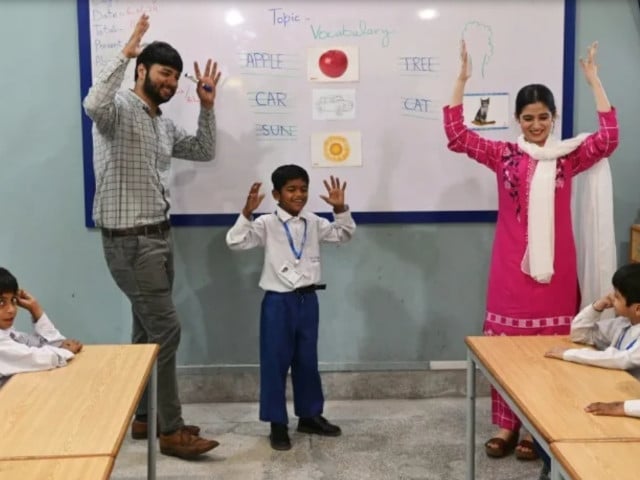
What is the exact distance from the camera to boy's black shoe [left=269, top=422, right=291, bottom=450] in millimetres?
3385

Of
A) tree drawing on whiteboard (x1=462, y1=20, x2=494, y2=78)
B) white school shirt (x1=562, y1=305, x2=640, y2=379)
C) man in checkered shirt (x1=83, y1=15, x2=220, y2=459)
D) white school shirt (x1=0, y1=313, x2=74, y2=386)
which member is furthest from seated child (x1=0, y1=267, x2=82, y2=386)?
tree drawing on whiteboard (x1=462, y1=20, x2=494, y2=78)

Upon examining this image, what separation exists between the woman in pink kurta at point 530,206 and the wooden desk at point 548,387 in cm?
45

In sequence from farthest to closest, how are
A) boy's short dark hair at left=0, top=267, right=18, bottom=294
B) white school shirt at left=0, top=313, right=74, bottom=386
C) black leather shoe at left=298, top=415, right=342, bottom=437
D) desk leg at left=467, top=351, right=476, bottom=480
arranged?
1. black leather shoe at left=298, top=415, right=342, bottom=437
2. desk leg at left=467, top=351, right=476, bottom=480
3. boy's short dark hair at left=0, top=267, right=18, bottom=294
4. white school shirt at left=0, top=313, right=74, bottom=386

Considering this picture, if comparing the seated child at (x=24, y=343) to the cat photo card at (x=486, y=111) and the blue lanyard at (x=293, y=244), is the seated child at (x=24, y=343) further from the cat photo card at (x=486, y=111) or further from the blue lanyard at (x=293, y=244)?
the cat photo card at (x=486, y=111)

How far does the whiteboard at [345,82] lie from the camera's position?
3680mm

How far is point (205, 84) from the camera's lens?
137 inches

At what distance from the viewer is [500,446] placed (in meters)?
3.30

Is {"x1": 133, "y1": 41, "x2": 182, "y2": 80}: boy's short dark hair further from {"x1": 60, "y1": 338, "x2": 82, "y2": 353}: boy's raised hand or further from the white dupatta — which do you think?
the white dupatta

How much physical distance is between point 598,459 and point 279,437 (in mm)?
1848

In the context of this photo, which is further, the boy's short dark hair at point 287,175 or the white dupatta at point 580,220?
the boy's short dark hair at point 287,175

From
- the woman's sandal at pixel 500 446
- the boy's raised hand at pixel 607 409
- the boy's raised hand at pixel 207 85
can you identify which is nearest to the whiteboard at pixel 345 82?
the boy's raised hand at pixel 207 85

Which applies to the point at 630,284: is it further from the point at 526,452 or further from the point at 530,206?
the point at 526,452

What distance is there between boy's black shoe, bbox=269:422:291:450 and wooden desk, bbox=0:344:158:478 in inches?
34.0

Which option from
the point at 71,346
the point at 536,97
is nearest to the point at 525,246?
the point at 536,97
